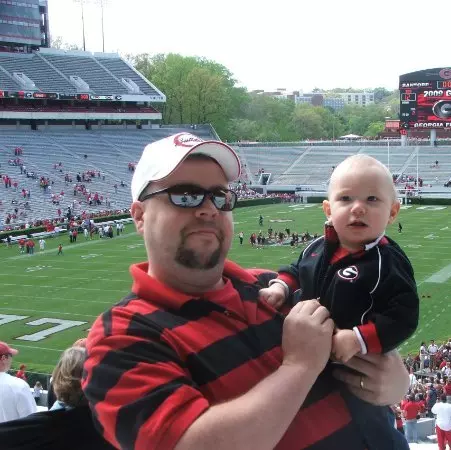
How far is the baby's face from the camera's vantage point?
2660mm

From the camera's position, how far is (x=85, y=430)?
2.39m

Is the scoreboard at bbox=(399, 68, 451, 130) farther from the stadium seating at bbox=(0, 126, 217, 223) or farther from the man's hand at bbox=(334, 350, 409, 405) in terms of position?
the man's hand at bbox=(334, 350, 409, 405)

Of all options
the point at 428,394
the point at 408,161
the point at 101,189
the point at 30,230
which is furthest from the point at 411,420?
the point at 408,161

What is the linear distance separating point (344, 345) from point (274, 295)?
349 millimetres

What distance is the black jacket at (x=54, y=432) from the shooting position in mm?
2289

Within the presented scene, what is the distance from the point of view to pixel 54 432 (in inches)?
92.2

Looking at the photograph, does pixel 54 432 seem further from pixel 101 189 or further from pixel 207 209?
pixel 101 189

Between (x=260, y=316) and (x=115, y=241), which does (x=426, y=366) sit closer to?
(x=260, y=316)

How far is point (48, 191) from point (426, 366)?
3250cm

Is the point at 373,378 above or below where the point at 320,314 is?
below

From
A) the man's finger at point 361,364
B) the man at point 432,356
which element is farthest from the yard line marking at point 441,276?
the man's finger at point 361,364

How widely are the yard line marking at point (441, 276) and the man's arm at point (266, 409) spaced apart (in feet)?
76.1

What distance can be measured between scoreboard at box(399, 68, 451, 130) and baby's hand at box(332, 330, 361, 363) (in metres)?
54.1

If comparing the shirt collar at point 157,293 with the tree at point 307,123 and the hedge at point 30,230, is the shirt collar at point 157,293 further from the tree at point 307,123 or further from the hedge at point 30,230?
the tree at point 307,123
